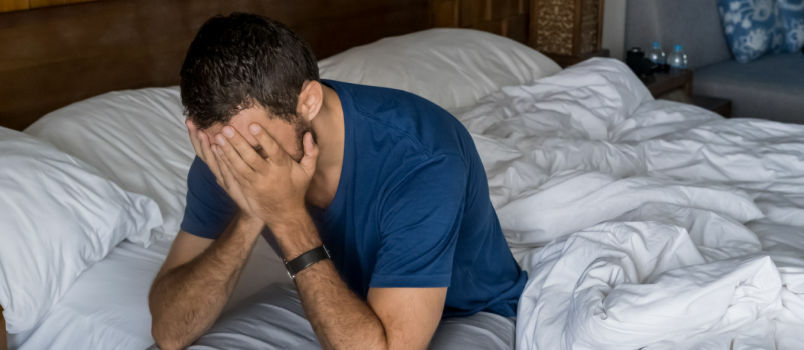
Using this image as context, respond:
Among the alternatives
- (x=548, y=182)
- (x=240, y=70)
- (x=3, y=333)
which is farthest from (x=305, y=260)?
(x=548, y=182)

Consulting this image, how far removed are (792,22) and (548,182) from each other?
2.58 meters

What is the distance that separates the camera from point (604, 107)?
2.26 metres

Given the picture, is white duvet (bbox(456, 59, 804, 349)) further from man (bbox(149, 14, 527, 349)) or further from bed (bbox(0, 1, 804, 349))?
man (bbox(149, 14, 527, 349))

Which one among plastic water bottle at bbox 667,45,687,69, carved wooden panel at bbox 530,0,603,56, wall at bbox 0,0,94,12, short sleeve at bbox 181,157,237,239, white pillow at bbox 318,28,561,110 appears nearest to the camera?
short sleeve at bbox 181,157,237,239

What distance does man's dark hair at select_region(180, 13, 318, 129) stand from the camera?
1.00 metres

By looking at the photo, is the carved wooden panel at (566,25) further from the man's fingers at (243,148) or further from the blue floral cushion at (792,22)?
the man's fingers at (243,148)

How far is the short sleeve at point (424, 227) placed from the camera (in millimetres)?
1027

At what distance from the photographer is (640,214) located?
1.52 metres

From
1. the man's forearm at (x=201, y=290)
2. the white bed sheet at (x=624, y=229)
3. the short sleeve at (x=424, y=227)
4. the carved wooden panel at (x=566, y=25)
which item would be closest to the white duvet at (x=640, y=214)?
the white bed sheet at (x=624, y=229)

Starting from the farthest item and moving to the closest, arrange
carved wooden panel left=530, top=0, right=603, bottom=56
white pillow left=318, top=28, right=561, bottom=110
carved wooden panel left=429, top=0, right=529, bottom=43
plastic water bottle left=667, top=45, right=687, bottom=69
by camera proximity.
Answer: carved wooden panel left=530, top=0, right=603, bottom=56 < plastic water bottle left=667, top=45, right=687, bottom=69 < carved wooden panel left=429, top=0, right=529, bottom=43 < white pillow left=318, top=28, right=561, bottom=110

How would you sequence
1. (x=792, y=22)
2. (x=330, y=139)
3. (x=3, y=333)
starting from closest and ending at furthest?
(x=330, y=139), (x=3, y=333), (x=792, y=22)

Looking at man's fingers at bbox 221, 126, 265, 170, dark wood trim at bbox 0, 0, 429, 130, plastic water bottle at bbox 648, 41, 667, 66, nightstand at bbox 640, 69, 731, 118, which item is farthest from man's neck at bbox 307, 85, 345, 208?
plastic water bottle at bbox 648, 41, 667, 66

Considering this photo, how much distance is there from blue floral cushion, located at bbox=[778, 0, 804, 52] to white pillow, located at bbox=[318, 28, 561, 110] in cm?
155

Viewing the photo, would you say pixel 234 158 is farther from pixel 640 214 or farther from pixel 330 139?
pixel 640 214
